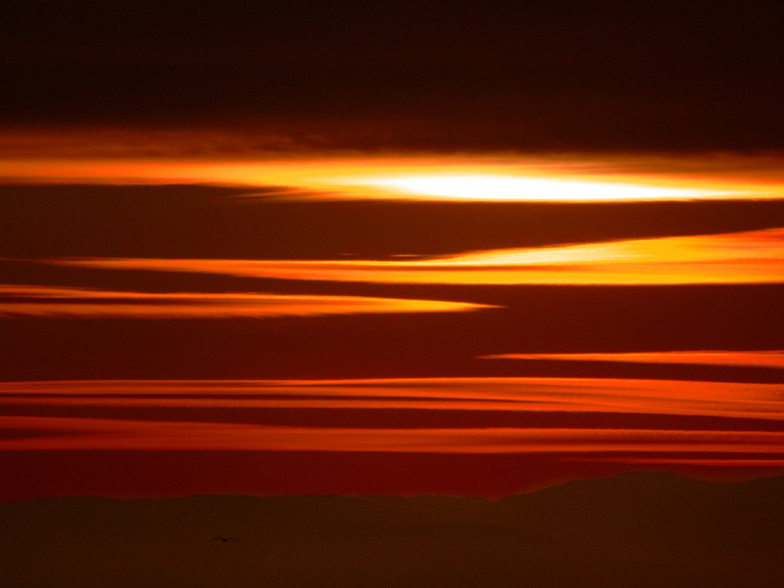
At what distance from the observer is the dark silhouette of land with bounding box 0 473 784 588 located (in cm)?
11406

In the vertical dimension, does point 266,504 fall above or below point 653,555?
above

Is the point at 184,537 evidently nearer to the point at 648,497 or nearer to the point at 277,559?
the point at 277,559

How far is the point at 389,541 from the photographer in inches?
5714

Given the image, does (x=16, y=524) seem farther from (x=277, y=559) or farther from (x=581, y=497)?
(x=581, y=497)

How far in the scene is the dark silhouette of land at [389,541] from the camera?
11406cm

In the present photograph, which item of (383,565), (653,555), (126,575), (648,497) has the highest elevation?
(383,565)

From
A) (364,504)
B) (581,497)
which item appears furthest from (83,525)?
(581,497)

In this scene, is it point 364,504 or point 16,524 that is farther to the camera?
point 364,504

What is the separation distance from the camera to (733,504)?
454ft

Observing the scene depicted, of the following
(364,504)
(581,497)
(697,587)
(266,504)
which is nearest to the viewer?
(697,587)

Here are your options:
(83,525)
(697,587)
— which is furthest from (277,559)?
(697,587)

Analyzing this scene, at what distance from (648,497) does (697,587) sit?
485 inches

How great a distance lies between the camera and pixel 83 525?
5054 inches

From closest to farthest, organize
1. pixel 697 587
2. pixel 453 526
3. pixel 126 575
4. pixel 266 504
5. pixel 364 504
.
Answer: pixel 126 575 < pixel 697 587 < pixel 364 504 < pixel 266 504 < pixel 453 526
